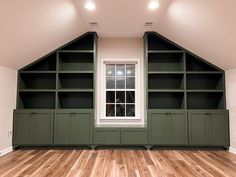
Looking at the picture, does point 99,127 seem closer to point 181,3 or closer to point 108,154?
point 108,154

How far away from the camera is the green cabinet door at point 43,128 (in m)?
4.44

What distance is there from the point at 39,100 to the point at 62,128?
39.6 inches

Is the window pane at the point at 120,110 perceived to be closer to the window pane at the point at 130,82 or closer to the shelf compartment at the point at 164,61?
the window pane at the point at 130,82

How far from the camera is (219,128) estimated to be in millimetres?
4434

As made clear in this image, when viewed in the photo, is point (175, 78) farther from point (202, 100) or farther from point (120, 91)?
point (120, 91)

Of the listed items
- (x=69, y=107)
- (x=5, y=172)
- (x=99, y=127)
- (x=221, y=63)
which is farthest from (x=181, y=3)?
(x=5, y=172)

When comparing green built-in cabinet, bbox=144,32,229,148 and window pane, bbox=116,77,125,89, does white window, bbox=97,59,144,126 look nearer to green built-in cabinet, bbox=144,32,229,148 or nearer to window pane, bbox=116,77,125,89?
window pane, bbox=116,77,125,89

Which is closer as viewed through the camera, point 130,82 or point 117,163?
point 117,163

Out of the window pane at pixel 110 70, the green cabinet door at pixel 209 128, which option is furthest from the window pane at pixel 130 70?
the green cabinet door at pixel 209 128

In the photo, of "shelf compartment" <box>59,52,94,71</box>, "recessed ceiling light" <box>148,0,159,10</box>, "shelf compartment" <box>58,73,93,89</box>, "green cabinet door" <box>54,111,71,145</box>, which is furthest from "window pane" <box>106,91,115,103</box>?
"recessed ceiling light" <box>148,0,159,10</box>

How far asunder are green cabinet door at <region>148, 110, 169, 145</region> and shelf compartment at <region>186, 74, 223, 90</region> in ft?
3.51

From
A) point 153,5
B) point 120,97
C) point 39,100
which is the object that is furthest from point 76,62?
point 153,5

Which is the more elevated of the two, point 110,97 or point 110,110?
point 110,97

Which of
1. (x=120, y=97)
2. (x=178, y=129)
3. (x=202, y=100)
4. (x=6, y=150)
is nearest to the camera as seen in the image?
(x=6, y=150)
